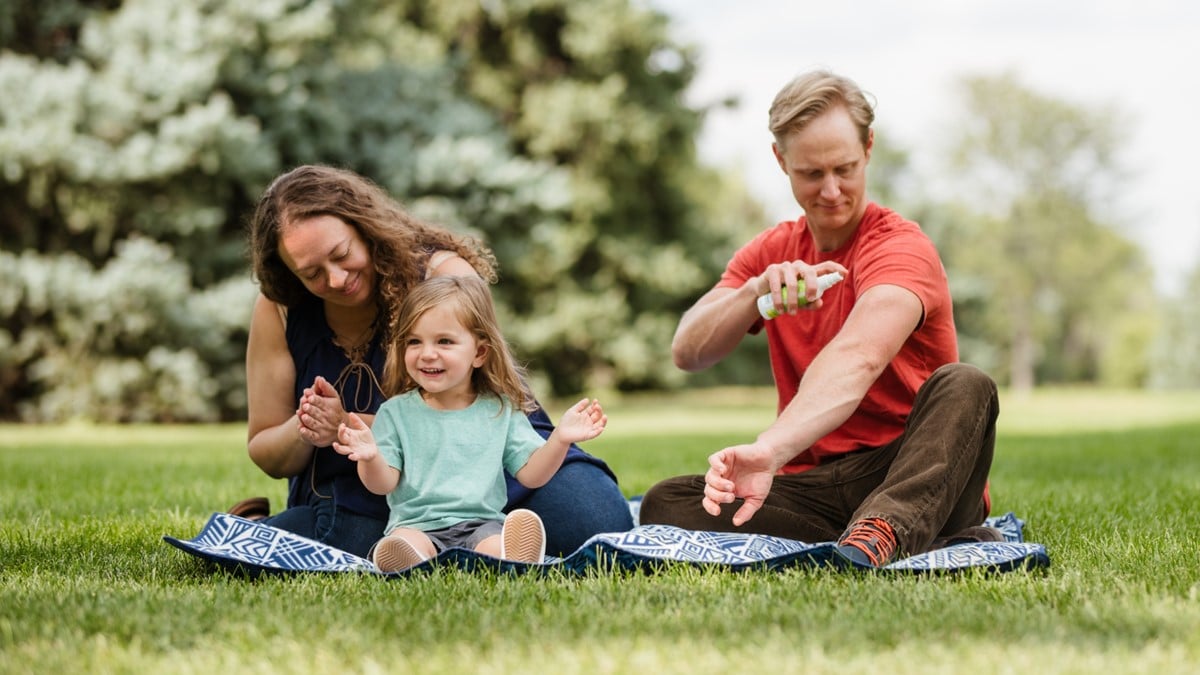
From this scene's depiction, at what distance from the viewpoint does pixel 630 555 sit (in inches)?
121

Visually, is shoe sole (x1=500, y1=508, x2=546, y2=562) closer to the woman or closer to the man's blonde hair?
the woman

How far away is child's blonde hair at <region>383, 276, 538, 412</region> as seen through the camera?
3.44 metres

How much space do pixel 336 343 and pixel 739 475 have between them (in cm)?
149

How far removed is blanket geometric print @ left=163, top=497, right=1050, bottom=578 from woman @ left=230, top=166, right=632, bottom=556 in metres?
0.29

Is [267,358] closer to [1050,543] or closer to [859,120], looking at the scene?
[859,120]

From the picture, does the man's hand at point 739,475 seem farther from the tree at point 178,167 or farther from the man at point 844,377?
the tree at point 178,167

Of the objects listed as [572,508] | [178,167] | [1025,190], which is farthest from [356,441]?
[1025,190]

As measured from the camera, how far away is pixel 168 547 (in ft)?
12.1

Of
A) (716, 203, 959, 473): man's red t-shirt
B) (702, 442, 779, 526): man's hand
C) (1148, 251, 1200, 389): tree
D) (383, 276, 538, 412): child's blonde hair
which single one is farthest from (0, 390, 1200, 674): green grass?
(1148, 251, 1200, 389): tree

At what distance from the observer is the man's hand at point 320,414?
10.8 ft

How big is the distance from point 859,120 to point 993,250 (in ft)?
112

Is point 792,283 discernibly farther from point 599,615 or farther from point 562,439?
point 599,615

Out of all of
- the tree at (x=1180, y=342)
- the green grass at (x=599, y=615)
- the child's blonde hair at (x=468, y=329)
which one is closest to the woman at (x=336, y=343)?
the child's blonde hair at (x=468, y=329)

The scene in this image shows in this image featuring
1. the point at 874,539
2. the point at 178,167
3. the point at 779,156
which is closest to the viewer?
the point at 874,539
